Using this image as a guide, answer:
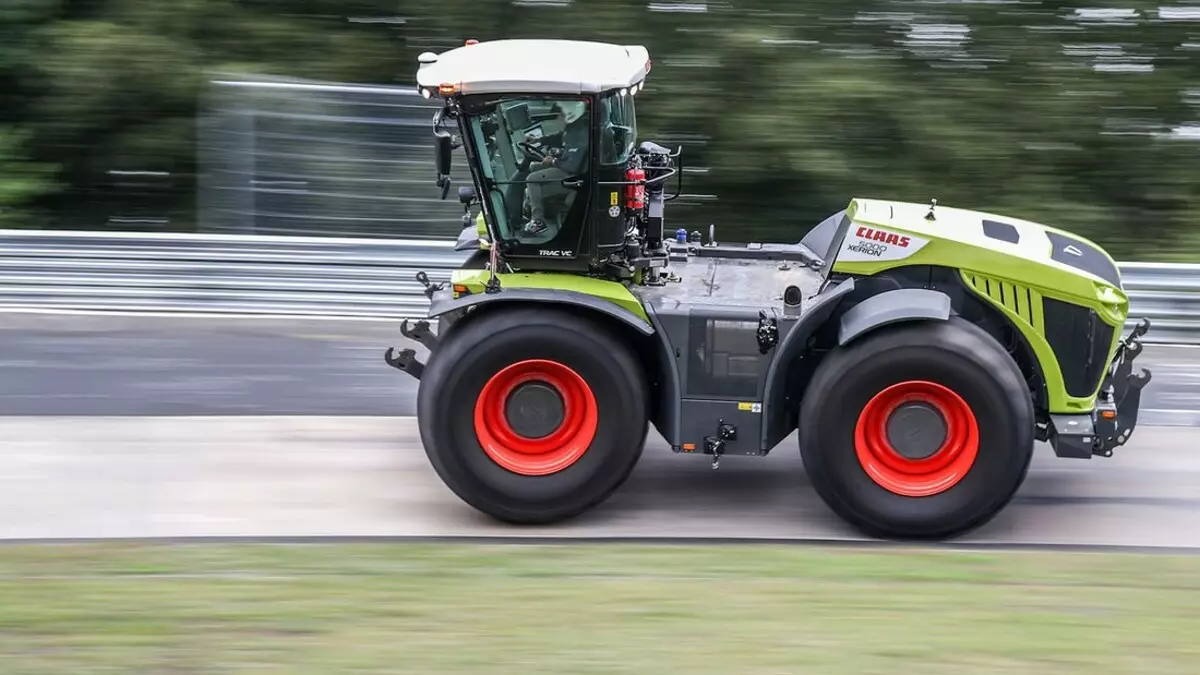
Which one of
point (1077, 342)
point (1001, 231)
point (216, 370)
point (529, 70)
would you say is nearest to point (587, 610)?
point (529, 70)

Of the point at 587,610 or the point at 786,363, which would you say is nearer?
the point at 587,610

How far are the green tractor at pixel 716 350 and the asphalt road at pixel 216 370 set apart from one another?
2200 millimetres

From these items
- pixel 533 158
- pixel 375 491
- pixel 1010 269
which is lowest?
pixel 375 491

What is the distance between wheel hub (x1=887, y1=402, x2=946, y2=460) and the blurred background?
6.94 m

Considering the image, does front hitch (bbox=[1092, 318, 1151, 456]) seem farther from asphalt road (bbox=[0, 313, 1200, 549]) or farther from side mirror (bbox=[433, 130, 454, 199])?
side mirror (bbox=[433, 130, 454, 199])

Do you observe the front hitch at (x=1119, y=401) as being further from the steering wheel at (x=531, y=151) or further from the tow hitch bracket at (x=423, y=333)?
the tow hitch bracket at (x=423, y=333)

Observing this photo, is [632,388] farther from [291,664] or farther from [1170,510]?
[1170,510]

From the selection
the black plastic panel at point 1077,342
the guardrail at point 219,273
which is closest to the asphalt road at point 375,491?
the black plastic panel at point 1077,342

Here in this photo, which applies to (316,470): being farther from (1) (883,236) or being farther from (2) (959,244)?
(2) (959,244)

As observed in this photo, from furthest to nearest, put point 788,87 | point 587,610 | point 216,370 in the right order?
point 788,87
point 216,370
point 587,610

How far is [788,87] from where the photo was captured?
13.7m

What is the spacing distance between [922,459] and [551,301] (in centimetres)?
204

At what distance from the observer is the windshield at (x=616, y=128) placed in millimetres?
7160

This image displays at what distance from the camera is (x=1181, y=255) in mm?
13484
